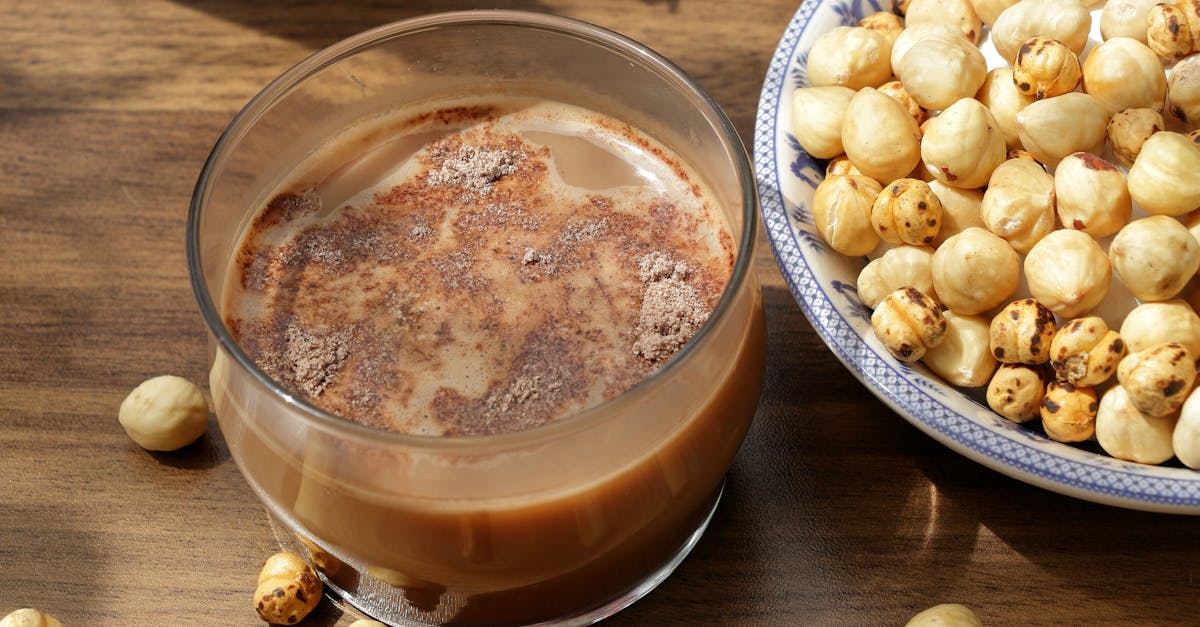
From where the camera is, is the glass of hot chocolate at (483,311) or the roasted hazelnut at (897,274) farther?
the roasted hazelnut at (897,274)

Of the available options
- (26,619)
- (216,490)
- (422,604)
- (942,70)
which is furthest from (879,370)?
(26,619)

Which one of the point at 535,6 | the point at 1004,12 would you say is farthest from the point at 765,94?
the point at 535,6

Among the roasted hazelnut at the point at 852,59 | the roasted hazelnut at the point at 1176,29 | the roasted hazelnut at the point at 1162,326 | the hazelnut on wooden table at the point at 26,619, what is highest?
the roasted hazelnut at the point at 1176,29

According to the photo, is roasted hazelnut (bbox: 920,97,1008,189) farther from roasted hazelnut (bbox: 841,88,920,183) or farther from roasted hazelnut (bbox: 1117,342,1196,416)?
roasted hazelnut (bbox: 1117,342,1196,416)

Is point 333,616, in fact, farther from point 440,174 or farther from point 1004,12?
point 1004,12

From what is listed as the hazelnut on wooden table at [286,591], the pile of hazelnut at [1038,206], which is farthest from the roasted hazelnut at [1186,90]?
the hazelnut on wooden table at [286,591]

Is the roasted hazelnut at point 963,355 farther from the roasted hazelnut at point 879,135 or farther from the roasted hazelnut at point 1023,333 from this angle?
the roasted hazelnut at point 879,135
